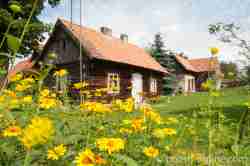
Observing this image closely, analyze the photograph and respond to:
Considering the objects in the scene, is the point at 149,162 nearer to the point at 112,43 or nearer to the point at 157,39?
the point at 112,43

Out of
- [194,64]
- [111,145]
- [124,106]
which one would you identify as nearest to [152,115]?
[124,106]

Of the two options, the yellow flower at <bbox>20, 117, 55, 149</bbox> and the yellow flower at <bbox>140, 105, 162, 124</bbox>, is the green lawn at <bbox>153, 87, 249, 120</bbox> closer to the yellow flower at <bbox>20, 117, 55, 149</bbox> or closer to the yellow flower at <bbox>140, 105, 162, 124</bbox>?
the yellow flower at <bbox>140, 105, 162, 124</bbox>

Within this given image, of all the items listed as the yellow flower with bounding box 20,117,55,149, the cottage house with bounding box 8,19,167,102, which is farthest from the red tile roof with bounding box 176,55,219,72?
the yellow flower with bounding box 20,117,55,149

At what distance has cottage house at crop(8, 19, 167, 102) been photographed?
13.8m

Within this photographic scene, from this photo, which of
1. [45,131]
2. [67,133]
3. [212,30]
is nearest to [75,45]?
[212,30]

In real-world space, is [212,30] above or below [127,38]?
below

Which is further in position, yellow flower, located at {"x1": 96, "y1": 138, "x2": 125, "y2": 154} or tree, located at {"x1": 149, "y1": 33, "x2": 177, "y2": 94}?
tree, located at {"x1": 149, "y1": 33, "x2": 177, "y2": 94}

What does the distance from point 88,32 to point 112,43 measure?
1709mm

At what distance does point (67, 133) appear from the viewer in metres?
1.50

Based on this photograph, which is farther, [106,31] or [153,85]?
[153,85]

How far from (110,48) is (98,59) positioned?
108 inches

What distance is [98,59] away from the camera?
13.9m

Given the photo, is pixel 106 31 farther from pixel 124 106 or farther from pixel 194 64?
pixel 194 64

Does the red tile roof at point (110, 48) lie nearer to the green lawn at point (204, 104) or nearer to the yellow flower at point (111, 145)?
the green lawn at point (204, 104)
